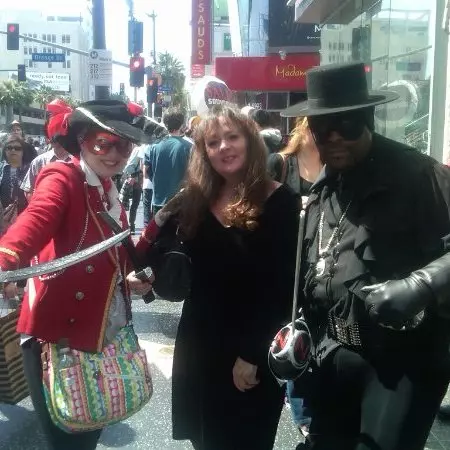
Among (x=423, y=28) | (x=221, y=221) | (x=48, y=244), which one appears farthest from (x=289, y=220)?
(x=423, y=28)

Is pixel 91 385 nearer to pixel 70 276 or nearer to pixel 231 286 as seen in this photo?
pixel 70 276

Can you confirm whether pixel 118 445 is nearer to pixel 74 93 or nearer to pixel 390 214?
pixel 390 214

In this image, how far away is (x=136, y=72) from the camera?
1914 centimetres

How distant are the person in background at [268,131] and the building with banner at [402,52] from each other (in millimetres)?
1213

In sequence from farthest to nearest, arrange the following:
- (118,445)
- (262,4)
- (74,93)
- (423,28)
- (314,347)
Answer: (74,93), (262,4), (423,28), (118,445), (314,347)

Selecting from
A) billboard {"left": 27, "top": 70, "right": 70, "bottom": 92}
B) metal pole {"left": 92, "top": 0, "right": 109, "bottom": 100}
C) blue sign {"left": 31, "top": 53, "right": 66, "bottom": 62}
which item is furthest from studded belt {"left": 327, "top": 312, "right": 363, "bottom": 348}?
billboard {"left": 27, "top": 70, "right": 70, "bottom": 92}

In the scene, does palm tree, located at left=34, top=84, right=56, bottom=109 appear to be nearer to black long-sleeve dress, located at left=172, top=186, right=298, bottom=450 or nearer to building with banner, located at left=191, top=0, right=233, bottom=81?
building with banner, located at left=191, top=0, right=233, bottom=81

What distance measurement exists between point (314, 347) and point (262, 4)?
15.5m

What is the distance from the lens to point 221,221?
8.39 feet

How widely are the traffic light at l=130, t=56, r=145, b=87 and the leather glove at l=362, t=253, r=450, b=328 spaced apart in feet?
58.9

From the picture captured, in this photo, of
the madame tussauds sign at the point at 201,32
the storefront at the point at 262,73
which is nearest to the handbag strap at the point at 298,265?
the storefront at the point at 262,73

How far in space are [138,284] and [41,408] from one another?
0.61 meters

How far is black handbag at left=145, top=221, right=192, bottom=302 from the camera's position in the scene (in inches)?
98.6

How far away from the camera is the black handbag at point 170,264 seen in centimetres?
250
